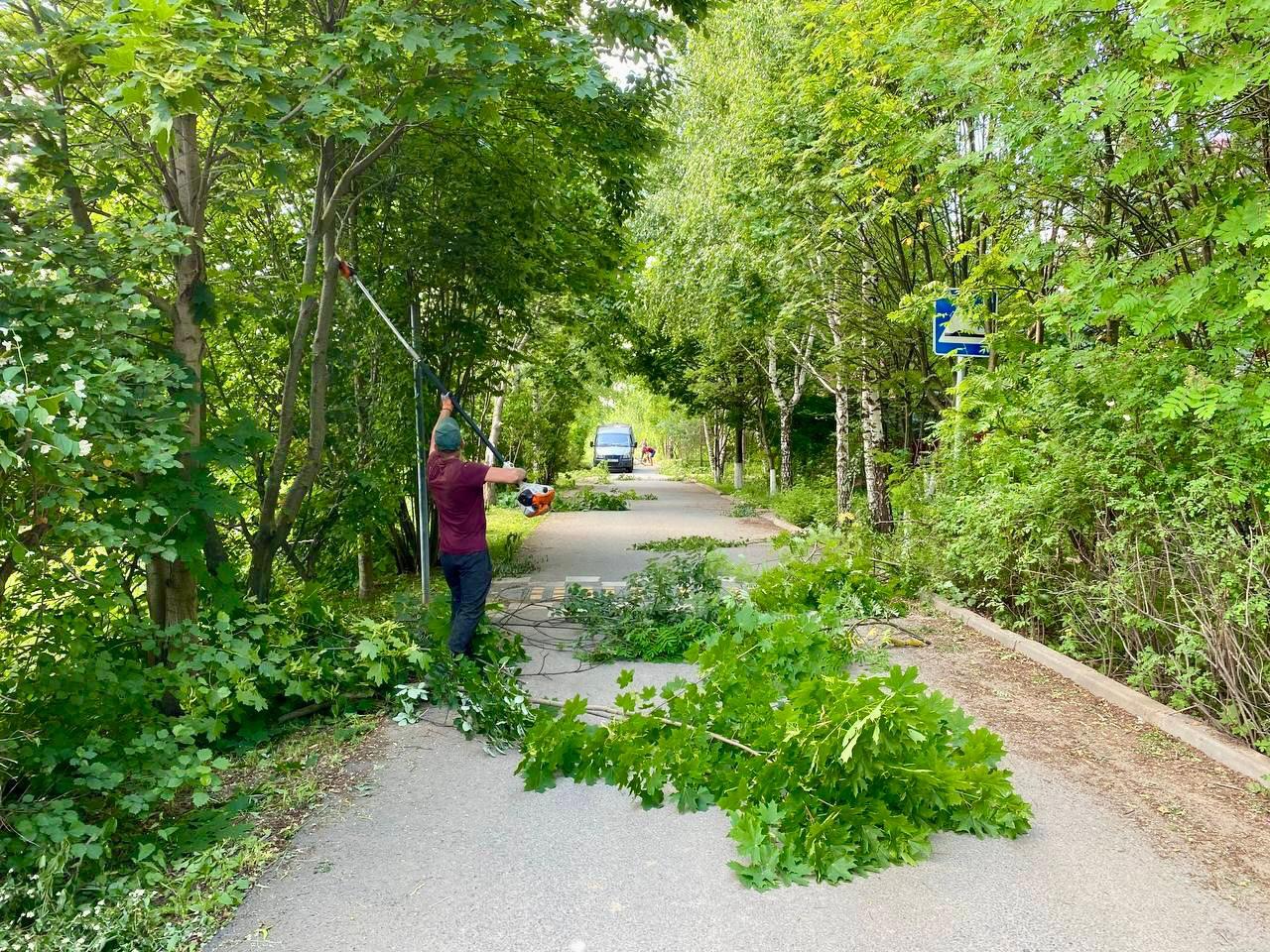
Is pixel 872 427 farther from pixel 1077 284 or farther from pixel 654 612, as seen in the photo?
pixel 1077 284

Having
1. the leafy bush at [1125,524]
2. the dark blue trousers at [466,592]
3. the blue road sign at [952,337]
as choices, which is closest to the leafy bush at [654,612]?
the dark blue trousers at [466,592]

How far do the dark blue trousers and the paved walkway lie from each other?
159 cm

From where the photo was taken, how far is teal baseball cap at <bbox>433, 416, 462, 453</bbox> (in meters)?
6.23

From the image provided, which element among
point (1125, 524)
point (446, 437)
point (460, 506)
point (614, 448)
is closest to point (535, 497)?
point (460, 506)

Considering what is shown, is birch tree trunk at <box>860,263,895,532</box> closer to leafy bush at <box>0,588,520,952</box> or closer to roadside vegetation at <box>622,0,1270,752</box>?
roadside vegetation at <box>622,0,1270,752</box>

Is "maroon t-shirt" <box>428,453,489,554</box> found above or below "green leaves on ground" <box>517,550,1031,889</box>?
above

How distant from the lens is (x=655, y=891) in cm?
337

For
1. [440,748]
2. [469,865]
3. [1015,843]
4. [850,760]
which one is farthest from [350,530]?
[1015,843]

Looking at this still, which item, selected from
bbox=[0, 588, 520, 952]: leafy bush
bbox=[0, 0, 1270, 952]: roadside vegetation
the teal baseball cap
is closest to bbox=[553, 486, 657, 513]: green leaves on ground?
bbox=[0, 0, 1270, 952]: roadside vegetation

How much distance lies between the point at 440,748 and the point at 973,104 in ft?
19.3

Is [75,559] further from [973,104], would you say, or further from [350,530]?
Result: [973,104]

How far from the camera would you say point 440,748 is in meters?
5.12

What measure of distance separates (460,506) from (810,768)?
3387 mm

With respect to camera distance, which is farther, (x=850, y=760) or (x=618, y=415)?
(x=618, y=415)
